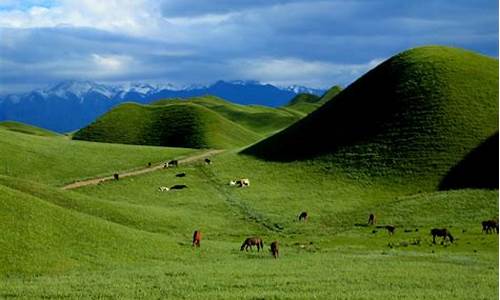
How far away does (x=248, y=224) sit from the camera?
7650 centimetres

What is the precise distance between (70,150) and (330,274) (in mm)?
105508

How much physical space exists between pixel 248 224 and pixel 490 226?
2607 cm

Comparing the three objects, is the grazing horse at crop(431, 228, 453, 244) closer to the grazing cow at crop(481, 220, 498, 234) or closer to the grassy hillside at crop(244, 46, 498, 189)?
the grazing cow at crop(481, 220, 498, 234)

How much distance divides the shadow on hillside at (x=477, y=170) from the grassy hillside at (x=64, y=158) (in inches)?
2277

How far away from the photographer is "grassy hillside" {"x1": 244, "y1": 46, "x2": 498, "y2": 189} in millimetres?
113188

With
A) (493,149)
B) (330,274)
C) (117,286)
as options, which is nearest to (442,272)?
(330,274)

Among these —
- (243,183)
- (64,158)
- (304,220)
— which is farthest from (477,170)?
(64,158)

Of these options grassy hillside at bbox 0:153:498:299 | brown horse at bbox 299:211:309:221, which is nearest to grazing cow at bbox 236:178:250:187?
grassy hillside at bbox 0:153:498:299

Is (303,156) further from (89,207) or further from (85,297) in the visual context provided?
(85,297)

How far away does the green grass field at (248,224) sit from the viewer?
37125 millimetres

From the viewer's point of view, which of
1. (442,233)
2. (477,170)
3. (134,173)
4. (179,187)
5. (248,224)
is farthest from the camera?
(134,173)

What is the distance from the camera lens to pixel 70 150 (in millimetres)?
137500

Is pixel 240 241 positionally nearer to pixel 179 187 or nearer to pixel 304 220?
pixel 304 220

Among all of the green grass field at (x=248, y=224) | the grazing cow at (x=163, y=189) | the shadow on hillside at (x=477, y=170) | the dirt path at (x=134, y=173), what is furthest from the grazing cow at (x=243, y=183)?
the shadow on hillside at (x=477, y=170)
